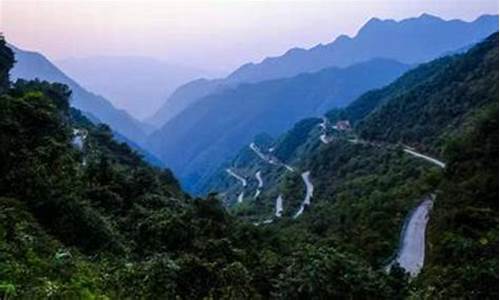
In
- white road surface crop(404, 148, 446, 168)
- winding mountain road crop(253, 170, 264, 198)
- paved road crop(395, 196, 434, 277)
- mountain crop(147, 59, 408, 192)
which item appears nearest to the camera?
paved road crop(395, 196, 434, 277)

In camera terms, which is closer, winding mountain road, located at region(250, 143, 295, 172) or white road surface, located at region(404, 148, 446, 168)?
white road surface, located at region(404, 148, 446, 168)

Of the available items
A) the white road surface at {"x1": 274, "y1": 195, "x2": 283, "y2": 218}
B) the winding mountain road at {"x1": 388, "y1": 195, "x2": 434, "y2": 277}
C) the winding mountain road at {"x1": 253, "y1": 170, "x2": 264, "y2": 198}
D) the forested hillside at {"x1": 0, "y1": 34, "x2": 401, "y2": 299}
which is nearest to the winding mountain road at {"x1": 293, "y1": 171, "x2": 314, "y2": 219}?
the white road surface at {"x1": 274, "y1": 195, "x2": 283, "y2": 218}

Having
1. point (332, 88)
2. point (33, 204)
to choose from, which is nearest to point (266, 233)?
point (33, 204)

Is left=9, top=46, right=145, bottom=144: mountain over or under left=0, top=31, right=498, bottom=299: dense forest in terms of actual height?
over

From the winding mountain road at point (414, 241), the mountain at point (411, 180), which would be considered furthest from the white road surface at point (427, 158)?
the winding mountain road at point (414, 241)

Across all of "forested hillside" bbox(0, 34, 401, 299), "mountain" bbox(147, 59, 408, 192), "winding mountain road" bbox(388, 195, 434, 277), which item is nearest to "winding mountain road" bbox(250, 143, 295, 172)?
"winding mountain road" bbox(388, 195, 434, 277)

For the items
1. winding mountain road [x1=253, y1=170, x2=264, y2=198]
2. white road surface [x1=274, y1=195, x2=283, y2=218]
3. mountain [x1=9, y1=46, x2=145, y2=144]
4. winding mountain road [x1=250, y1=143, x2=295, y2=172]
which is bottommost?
white road surface [x1=274, y1=195, x2=283, y2=218]

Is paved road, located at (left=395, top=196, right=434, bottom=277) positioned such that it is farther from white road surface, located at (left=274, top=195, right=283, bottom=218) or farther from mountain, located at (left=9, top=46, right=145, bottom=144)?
mountain, located at (left=9, top=46, right=145, bottom=144)

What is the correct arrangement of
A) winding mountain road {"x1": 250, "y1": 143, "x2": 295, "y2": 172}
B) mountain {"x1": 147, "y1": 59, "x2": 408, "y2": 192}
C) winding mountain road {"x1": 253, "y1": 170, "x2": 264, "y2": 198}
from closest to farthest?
1. winding mountain road {"x1": 253, "y1": 170, "x2": 264, "y2": 198}
2. winding mountain road {"x1": 250, "y1": 143, "x2": 295, "y2": 172}
3. mountain {"x1": 147, "y1": 59, "x2": 408, "y2": 192}
